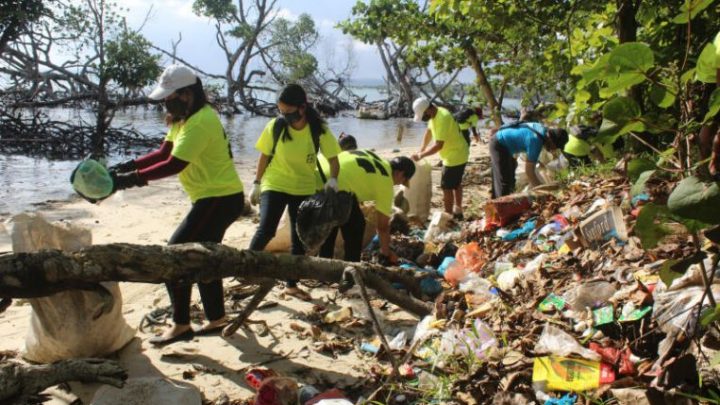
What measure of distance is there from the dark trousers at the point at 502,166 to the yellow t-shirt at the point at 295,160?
8.57 feet

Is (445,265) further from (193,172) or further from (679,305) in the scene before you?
(679,305)

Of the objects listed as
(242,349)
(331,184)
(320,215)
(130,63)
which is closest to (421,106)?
(331,184)

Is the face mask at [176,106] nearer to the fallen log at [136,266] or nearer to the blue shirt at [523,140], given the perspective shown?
the fallen log at [136,266]

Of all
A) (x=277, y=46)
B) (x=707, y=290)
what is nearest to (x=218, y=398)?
(x=707, y=290)

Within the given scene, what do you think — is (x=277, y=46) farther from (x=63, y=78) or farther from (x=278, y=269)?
(x=278, y=269)

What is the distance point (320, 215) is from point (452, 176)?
290 centimetres

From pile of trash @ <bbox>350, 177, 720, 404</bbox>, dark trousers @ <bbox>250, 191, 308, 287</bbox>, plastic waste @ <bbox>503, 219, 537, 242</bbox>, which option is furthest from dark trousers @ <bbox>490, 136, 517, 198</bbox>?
dark trousers @ <bbox>250, 191, 308, 287</bbox>

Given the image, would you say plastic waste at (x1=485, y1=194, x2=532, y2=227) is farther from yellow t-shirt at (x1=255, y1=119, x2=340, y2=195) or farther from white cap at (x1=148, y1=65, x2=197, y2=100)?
white cap at (x1=148, y1=65, x2=197, y2=100)

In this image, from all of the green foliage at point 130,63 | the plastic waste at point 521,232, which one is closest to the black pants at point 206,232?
the plastic waste at point 521,232

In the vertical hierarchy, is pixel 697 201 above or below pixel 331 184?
above

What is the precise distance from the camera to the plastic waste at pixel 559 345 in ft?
7.50

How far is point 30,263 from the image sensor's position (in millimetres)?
2193

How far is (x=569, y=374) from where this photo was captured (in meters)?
2.20

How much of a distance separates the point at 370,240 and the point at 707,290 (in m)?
4.02
